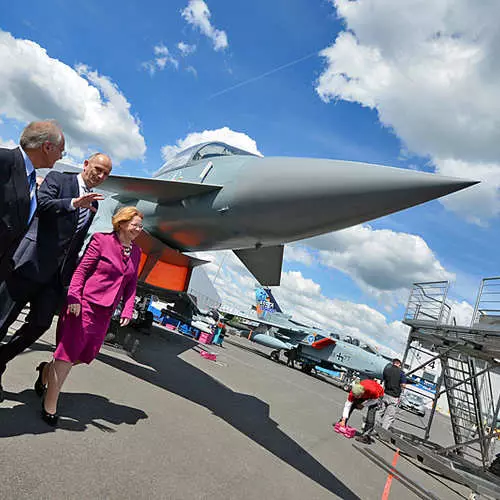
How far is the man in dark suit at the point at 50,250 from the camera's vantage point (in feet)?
8.32

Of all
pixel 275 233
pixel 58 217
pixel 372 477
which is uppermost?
pixel 275 233

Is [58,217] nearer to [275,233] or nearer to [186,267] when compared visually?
[275,233]

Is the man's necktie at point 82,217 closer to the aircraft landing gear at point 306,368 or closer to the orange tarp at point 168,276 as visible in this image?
the orange tarp at point 168,276

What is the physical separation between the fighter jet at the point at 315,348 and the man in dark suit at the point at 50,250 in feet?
49.1

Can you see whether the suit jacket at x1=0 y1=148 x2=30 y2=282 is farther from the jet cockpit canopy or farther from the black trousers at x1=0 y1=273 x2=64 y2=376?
the jet cockpit canopy

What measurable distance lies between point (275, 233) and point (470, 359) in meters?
5.92

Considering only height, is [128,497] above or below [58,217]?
below

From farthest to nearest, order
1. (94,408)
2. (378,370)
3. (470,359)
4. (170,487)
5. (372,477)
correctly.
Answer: (378,370) → (470,359) → (372,477) → (94,408) → (170,487)

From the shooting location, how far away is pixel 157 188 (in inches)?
201

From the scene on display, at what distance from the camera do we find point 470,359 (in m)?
7.75

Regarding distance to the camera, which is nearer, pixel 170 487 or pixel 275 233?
pixel 170 487

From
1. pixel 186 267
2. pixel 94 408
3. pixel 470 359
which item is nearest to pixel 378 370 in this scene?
pixel 470 359

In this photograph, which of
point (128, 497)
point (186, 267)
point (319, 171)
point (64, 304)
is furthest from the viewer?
point (186, 267)

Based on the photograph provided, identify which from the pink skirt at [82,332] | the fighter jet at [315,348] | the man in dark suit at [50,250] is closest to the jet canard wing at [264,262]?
the pink skirt at [82,332]
